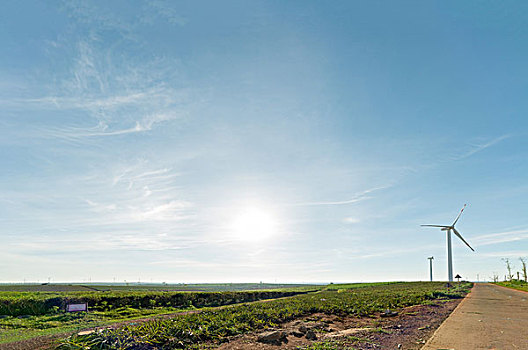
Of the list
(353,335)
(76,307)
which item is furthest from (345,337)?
(76,307)

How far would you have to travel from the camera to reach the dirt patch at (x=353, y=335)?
1293 cm

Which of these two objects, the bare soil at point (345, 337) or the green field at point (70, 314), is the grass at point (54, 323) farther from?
the bare soil at point (345, 337)

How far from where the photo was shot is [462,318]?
2036 cm

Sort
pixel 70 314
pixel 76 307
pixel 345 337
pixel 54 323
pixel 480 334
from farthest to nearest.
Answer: pixel 76 307, pixel 70 314, pixel 54 323, pixel 480 334, pixel 345 337

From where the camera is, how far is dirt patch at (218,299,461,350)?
1293 cm

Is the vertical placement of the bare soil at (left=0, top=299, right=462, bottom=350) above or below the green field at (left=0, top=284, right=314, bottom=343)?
above

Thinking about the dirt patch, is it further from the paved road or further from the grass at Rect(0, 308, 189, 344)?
the grass at Rect(0, 308, 189, 344)

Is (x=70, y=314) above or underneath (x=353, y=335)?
underneath

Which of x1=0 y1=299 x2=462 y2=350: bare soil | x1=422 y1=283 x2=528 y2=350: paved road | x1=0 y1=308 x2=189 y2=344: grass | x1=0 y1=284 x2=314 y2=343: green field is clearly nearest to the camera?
x1=422 y1=283 x2=528 y2=350: paved road

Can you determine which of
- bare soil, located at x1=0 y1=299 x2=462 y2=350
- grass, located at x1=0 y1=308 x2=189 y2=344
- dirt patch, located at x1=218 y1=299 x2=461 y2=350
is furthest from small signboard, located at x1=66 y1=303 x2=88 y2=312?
dirt patch, located at x1=218 y1=299 x2=461 y2=350

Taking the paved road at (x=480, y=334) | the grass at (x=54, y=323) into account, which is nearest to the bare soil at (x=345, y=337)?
the paved road at (x=480, y=334)

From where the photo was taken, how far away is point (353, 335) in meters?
15.0

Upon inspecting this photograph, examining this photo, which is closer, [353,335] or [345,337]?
[345,337]

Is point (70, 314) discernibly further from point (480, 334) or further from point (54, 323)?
point (480, 334)
